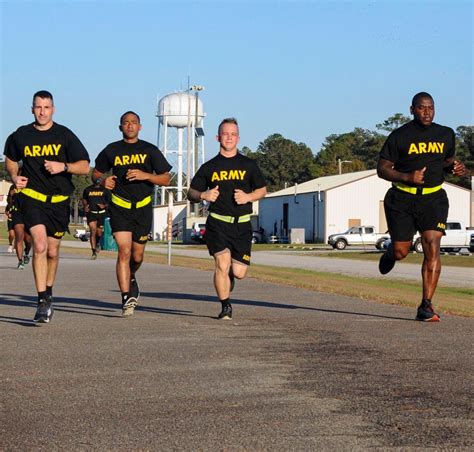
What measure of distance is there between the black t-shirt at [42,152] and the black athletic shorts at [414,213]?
3.20 meters

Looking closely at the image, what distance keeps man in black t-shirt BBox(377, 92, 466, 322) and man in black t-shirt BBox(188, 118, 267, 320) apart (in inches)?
54.6

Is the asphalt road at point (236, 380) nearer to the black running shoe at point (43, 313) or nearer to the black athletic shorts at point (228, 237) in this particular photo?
the black running shoe at point (43, 313)

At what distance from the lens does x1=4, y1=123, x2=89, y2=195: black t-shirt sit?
1164cm

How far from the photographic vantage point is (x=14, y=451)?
5.41m

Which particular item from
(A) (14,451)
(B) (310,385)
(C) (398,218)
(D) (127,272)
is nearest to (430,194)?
(C) (398,218)

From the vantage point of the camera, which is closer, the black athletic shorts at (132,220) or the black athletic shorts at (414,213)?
the black athletic shorts at (414,213)

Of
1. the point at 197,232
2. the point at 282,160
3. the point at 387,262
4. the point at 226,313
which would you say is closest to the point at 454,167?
the point at 387,262

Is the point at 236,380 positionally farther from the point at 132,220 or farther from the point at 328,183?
the point at 328,183

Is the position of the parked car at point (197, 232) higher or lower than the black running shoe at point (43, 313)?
higher

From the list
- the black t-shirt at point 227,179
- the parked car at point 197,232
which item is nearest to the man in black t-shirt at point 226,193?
the black t-shirt at point 227,179

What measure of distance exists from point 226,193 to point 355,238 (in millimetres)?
57407

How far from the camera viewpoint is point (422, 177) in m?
11.8

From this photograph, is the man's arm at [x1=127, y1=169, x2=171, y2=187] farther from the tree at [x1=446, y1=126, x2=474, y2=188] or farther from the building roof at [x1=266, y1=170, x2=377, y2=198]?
the tree at [x1=446, y1=126, x2=474, y2=188]

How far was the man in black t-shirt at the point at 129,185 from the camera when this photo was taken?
40.9 feet
